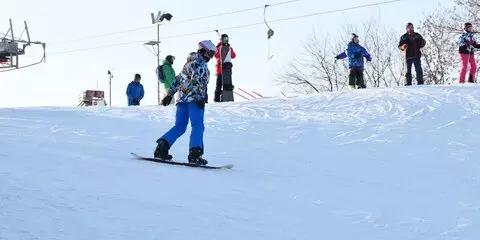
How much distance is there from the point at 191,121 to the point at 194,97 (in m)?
0.28

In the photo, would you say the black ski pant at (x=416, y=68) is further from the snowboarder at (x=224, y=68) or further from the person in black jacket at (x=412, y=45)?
the snowboarder at (x=224, y=68)

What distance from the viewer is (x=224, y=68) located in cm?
1583

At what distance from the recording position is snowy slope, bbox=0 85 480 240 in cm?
511

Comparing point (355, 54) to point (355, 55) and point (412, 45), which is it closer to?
point (355, 55)

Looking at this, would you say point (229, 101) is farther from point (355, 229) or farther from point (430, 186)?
point (355, 229)

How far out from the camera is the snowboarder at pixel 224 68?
1566cm

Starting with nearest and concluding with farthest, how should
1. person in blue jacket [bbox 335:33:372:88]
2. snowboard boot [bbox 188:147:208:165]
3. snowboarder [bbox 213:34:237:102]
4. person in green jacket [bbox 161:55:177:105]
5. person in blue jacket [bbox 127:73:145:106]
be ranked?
snowboard boot [bbox 188:147:208:165], person in green jacket [bbox 161:55:177:105], snowboarder [bbox 213:34:237:102], person in blue jacket [bbox 335:33:372:88], person in blue jacket [bbox 127:73:145:106]

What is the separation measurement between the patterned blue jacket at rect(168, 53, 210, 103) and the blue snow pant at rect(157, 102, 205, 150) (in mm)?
91

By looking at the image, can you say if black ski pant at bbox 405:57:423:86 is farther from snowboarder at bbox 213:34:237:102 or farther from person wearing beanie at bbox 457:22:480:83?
snowboarder at bbox 213:34:237:102

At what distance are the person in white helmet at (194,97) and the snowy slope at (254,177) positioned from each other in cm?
44

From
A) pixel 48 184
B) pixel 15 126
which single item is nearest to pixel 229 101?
pixel 15 126

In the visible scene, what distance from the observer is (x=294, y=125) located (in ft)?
39.4

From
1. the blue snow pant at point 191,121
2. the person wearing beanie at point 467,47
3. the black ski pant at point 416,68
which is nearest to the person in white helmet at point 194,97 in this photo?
the blue snow pant at point 191,121

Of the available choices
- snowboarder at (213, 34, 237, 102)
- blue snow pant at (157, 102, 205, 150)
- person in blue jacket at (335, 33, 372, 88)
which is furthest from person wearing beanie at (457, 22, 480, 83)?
blue snow pant at (157, 102, 205, 150)
